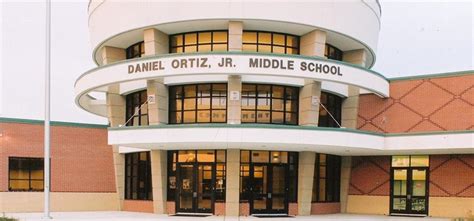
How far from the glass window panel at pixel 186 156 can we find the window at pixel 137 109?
2.88 metres

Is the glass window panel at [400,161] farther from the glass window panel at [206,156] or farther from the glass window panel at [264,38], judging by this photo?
the glass window panel at [206,156]

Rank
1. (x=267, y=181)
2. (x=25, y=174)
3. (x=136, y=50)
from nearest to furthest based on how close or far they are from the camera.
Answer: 1. (x=267, y=181)
2. (x=136, y=50)
3. (x=25, y=174)

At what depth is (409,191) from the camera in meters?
29.8

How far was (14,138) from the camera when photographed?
3145cm

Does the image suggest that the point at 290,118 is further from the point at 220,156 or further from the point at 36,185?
the point at 36,185

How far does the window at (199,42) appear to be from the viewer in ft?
92.8

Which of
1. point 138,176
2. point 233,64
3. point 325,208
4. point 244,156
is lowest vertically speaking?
point 325,208

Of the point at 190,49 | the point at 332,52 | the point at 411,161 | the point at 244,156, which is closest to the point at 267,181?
the point at 244,156

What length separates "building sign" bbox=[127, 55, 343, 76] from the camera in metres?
25.3

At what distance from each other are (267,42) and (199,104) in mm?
4646

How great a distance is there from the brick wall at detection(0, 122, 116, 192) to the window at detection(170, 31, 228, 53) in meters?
8.38

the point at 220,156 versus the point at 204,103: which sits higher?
the point at 204,103

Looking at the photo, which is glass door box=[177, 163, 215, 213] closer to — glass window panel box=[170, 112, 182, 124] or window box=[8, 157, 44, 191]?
glass window panel box=[170, 112, 182, 124]

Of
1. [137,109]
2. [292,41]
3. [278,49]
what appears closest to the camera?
[278,49]
